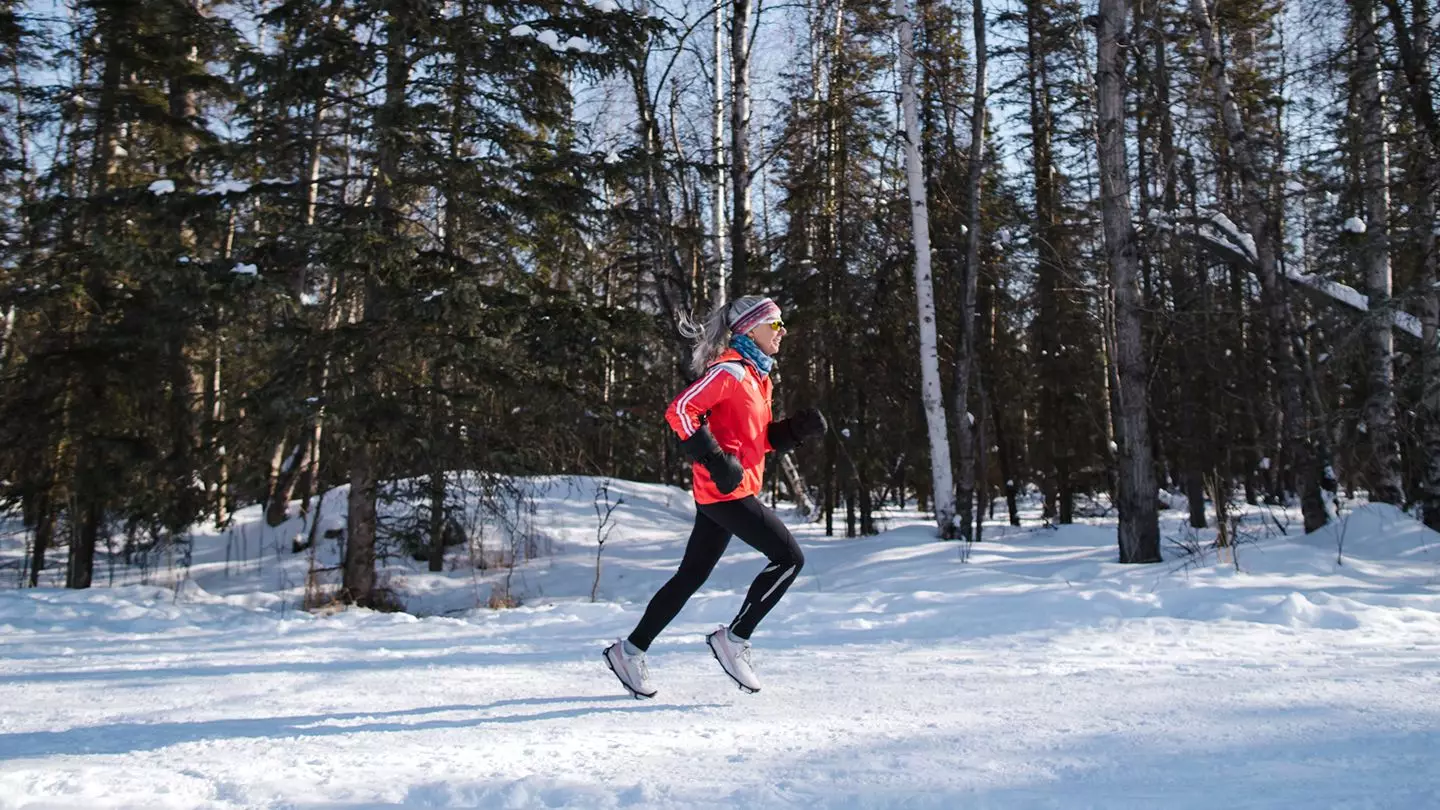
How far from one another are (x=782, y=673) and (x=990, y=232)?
46.3ft

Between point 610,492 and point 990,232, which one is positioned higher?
point 990,232

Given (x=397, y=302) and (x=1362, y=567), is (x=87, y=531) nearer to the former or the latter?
(x=397, y=302)

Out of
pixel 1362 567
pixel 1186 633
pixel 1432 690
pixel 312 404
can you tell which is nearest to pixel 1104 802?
pixel 1432 690

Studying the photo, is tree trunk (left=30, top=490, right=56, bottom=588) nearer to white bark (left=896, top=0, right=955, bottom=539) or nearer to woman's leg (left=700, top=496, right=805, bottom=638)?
woman's leg (left=700, top=496, right=805, bottom=638)

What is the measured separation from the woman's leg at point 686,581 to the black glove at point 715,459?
42 cm

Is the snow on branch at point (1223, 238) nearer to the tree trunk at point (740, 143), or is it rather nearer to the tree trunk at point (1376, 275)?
the tree trunk at point (1376, 275)

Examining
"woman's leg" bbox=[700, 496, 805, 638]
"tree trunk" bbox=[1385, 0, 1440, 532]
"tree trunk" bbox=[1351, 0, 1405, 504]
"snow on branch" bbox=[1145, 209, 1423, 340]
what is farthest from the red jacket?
"tree trunk" bbox=[1385, 0, 1440, 532]

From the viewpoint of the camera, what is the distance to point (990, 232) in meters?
17.6

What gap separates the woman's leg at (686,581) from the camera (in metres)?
4.52

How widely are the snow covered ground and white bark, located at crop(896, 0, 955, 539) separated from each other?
3.73 meters

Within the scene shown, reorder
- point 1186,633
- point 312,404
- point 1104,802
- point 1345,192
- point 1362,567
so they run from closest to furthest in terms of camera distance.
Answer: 1. point 1104,802
2. point 1186,633
3. point 1362,567
4. point 312,404
5. point 1345,192

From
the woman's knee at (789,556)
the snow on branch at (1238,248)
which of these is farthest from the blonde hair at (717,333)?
the snow on branch at (1238,248)

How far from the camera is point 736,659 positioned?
14.6ft

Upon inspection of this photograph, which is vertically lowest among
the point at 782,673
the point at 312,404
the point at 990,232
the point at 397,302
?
the point at 782,673
